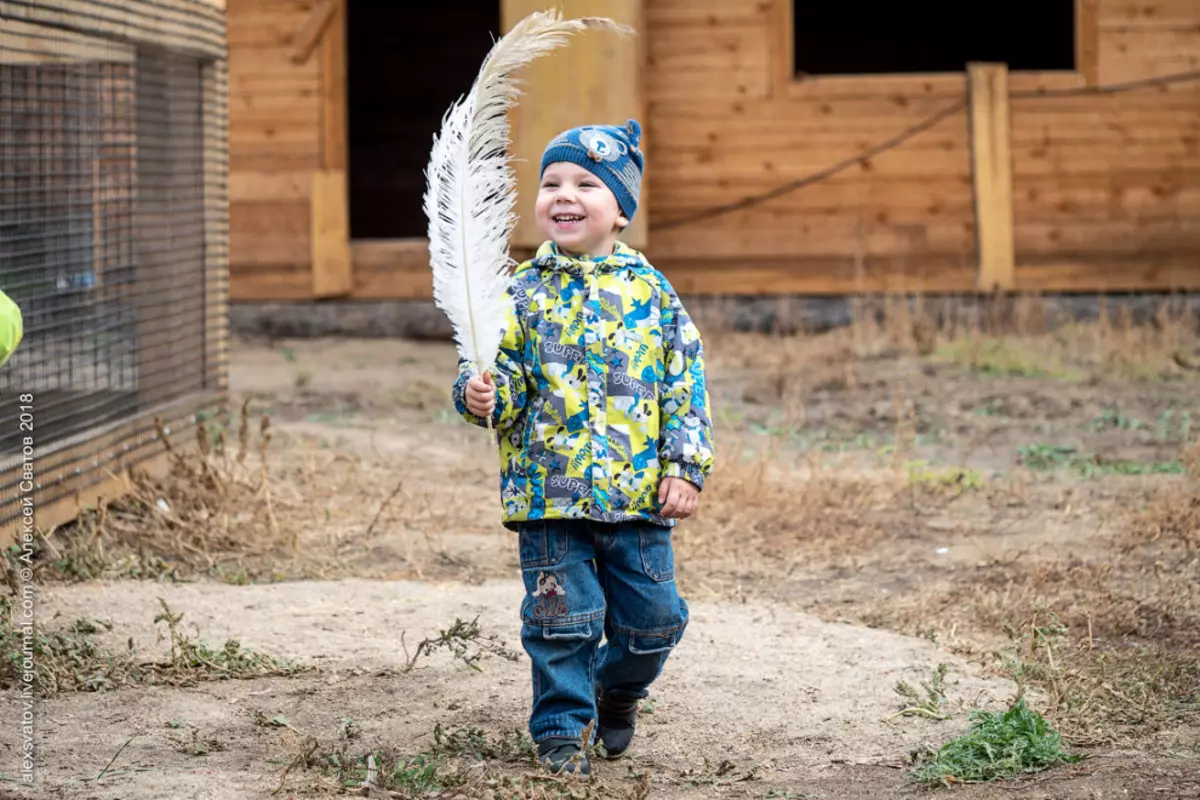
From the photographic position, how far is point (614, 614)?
3.68 m

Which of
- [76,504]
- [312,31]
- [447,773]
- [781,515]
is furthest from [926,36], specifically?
[447,773]

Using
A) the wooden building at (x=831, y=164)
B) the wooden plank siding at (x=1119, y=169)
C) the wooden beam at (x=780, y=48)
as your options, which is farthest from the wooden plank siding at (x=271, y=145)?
the wooden plank siding at (x=1119, y=169)

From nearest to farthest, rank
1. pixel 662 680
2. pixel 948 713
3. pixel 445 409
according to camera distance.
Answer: pixel 948 713
pixel 662 680
pixel 445 409

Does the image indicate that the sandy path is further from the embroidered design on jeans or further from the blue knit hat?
the blue knit hat

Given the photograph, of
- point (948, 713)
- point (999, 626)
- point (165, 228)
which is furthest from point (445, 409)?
point (948, 713)

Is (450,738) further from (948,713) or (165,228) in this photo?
(165,228)

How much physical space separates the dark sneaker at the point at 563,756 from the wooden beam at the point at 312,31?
981 centimetres

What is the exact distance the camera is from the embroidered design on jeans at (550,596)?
356 cm

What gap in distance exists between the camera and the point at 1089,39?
1227 centimetres

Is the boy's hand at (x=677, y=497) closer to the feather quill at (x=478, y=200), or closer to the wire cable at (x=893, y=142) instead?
the feather quill at (x=478, y=200)

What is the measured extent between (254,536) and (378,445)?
223 cm

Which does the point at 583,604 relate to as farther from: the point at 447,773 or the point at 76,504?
the point at 76,504

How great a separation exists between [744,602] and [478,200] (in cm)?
225

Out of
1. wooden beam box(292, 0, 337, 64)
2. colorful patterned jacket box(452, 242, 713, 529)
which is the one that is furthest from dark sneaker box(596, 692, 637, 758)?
wooden beam box(292, 0, 337, 64)
